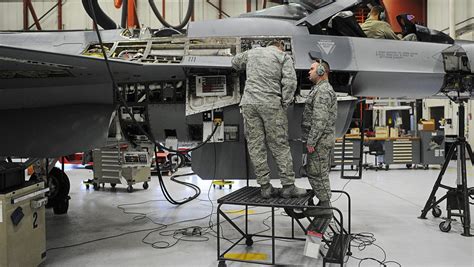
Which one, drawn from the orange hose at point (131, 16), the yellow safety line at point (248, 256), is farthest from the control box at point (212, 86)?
the orange hose at point (131, 16)

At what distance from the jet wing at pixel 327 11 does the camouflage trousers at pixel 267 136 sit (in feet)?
4.65

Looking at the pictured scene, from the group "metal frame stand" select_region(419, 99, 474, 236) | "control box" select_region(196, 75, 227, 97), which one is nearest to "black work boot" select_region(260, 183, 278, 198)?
"control box" select_region(196, 75, 227, 97)

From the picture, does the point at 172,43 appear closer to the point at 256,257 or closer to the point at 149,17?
the point at 256,257

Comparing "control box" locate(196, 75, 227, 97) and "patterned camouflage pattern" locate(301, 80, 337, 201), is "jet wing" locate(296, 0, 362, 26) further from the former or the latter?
"control box" locate(196, 75, 227, 97)

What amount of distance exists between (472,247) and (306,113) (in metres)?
2.52

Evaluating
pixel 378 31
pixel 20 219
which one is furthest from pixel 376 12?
pixel 20 219

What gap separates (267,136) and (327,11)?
185 centimetres

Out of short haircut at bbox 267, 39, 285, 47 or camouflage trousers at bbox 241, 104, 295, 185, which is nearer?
camouflage trousers at bbox 241, 104, 295, 185

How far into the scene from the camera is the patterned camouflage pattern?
395 cm

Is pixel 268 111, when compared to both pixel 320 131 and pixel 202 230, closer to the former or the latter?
pixel 320 131

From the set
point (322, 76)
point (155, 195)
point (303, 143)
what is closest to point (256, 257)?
point (303, 143)

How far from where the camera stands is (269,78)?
12.7 ft

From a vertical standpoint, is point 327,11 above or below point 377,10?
below

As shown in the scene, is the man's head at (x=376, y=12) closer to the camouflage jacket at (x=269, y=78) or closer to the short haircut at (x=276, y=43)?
the short haircut at (x=276, y=43)
